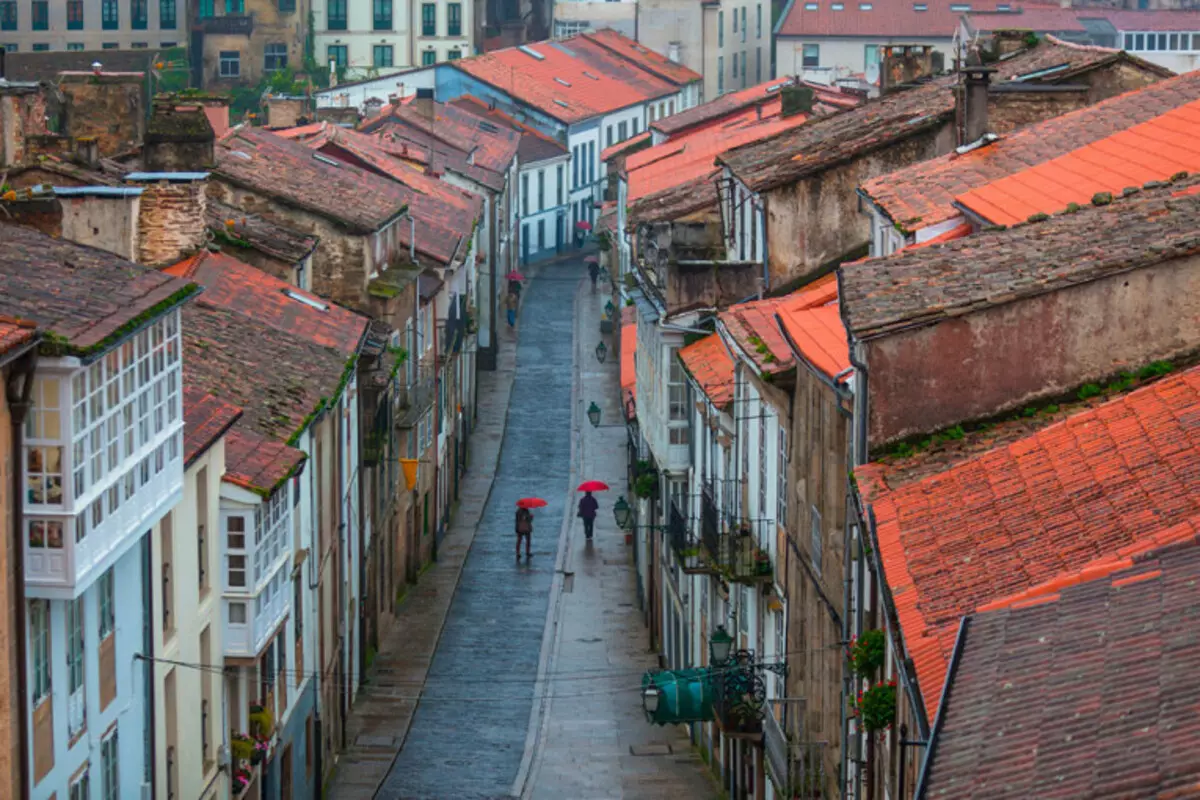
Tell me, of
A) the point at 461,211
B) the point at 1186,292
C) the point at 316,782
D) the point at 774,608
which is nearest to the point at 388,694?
the point at 316,782

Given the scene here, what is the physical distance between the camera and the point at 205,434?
32.1 meters

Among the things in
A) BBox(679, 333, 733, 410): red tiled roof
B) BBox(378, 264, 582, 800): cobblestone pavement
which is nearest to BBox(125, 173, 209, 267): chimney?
BBox(679, 333, 733, 410): red tiled roof

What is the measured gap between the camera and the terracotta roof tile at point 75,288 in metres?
24.4

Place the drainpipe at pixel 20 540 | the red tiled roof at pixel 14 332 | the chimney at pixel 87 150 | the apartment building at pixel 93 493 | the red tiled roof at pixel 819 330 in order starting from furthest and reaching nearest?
the chimney at pixel 87 150
the red tiled roof at pixel 819 330
the apartment building at pixel 93 493
the drainpipe at pixel 20 540
the red tiled roof at pixel 14 332

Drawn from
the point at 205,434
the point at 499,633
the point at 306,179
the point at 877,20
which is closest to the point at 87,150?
the point at 306,179

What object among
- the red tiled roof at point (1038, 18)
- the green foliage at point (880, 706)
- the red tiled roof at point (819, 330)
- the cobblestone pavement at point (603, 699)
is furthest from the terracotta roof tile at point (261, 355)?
the red tiled roof at point (1038, 18)

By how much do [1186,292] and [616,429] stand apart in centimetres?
5792

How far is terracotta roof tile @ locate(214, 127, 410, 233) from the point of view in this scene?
51656 millimetres

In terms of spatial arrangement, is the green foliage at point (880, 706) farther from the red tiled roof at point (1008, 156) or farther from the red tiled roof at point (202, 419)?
the red tiled roof at point (202, 419)

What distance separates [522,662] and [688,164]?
18.6 meters

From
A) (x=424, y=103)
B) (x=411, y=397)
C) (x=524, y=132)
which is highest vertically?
(x=424, y=103)

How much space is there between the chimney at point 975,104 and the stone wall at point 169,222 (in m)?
13.9

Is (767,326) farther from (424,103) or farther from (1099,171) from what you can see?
(424,103)

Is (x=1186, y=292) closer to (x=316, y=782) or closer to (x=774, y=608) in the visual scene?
(x=774, y=608)
